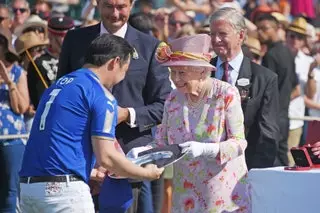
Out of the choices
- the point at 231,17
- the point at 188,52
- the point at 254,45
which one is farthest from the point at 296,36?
the point at 188,52

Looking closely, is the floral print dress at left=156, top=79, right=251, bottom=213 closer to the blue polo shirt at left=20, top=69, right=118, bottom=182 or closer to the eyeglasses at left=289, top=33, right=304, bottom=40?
the blue polo shirt at left=20, top=69, right=118, bottom=182

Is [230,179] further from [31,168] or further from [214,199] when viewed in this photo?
[31,168]

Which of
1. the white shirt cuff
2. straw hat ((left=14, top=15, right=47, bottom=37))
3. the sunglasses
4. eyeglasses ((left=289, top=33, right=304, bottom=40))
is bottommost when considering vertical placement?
the white shirt cuff

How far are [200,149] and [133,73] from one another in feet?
4.36

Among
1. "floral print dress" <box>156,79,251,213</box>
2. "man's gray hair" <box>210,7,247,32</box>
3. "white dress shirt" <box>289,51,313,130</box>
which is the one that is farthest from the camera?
"white dress shirt" <box>289,51,313,130</box>

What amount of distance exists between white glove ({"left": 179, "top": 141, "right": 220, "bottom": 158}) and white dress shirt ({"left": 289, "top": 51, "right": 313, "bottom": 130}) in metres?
6.38

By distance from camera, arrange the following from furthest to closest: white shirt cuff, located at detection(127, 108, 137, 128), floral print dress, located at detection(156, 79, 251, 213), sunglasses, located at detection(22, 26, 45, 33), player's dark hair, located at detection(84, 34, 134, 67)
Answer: sunglasses, located at detection(22, 26, 45, 33) → white shirt cuff, located at detection(127, 108, 137, 128) → floral print dress, located at detection(156, 79, 251, 213) → player's dark hair, located at detection(84, 34, 134, 67)

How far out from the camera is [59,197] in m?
6.05

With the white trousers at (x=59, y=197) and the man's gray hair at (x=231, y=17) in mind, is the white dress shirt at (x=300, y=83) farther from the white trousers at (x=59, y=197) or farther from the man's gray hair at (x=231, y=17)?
the white trousers at (x=59, y=197)

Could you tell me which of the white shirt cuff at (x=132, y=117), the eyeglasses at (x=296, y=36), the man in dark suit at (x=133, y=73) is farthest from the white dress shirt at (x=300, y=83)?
the white shirt cuff at (x=132, y=117)

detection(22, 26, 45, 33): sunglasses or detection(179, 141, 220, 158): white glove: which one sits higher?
detection(22, 26, 45, 33): sunglasses

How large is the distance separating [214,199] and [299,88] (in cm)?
656

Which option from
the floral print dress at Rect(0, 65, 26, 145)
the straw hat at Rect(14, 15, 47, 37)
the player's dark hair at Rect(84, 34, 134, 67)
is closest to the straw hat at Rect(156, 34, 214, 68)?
the player's dark hair at Rect(84, 34, 134, 67)

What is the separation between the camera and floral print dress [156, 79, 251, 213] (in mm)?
6555
